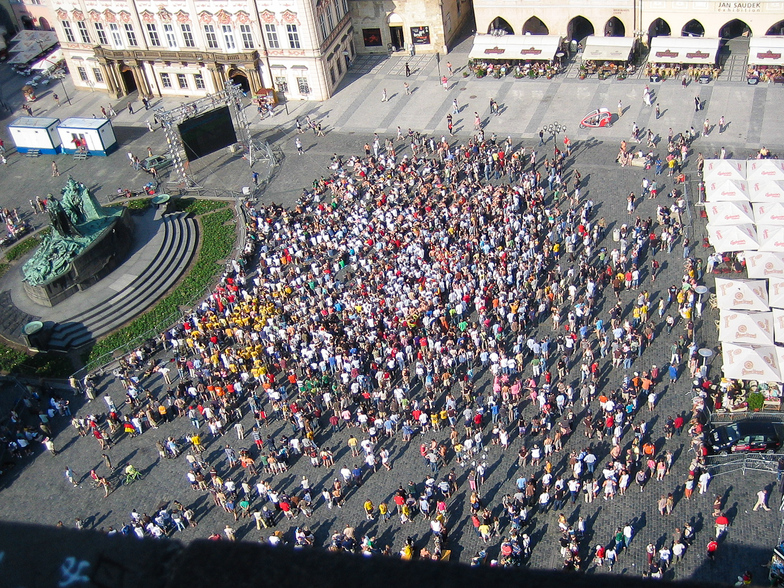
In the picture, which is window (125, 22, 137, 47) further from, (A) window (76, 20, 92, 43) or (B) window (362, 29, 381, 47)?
(B) window (362, 29, 381, 47)

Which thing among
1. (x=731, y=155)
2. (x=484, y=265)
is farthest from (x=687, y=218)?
(x=484, y=265)

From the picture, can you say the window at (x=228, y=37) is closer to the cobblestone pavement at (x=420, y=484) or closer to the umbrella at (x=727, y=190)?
the cobblestone pavement at (x=420, y=484)

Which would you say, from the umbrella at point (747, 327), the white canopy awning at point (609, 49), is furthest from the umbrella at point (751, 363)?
the white canopy awning at point (609, 49)

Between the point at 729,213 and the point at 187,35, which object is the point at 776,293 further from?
the point at 187,35

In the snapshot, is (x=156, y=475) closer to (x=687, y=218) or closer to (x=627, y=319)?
(x=627, y=319)

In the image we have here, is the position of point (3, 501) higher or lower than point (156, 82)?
lower

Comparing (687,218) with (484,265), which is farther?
(687,218)

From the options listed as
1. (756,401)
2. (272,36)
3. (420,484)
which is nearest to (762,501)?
(756,401)
